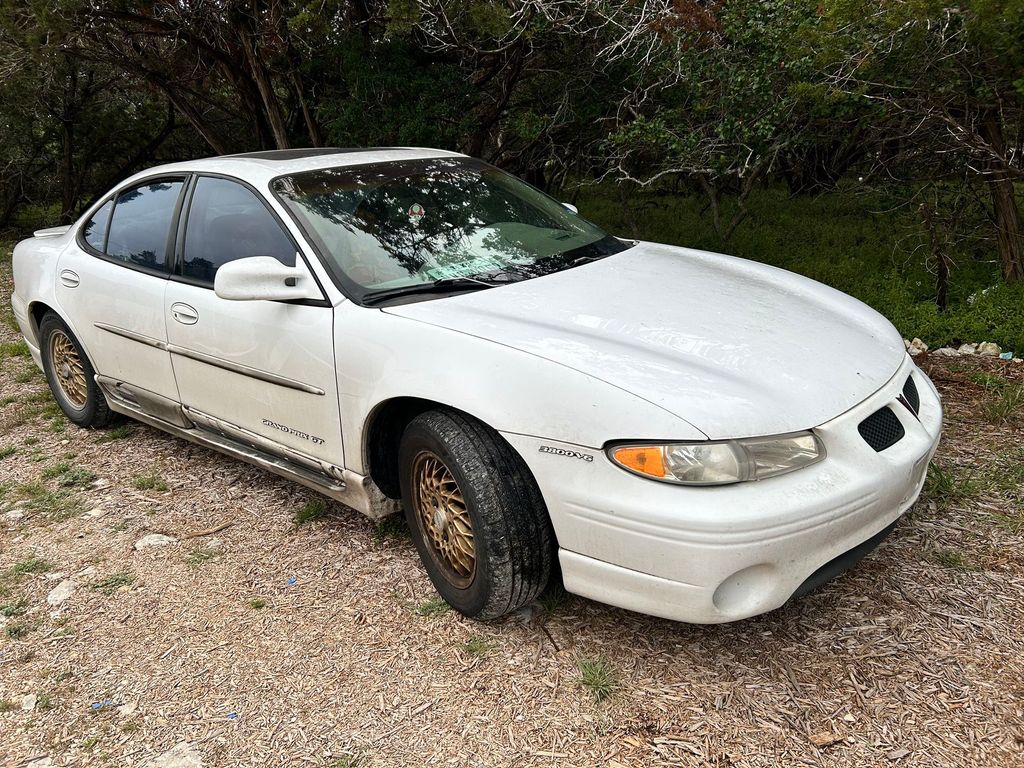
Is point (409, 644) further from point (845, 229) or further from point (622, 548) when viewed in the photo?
point (845, 229)

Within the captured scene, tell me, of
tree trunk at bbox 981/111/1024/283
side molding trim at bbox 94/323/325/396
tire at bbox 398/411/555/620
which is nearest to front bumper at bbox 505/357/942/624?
tire at bbox 398/411/555/620

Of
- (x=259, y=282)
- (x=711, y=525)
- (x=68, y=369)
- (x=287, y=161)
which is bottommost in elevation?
(x=68, y=369)

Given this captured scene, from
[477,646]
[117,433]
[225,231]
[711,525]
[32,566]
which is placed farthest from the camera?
[117,433]

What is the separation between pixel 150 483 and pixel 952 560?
3.66 metres

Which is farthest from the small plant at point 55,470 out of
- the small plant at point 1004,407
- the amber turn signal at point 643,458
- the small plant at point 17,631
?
the small plant at point 1004,407

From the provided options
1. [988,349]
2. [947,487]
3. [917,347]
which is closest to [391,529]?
[947,487]

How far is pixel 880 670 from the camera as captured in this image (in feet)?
8.56

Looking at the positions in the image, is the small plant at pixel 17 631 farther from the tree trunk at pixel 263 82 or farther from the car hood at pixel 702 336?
the tree trunk at pixel 263 82

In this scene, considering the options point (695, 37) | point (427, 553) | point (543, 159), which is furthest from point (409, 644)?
point (543, 159)

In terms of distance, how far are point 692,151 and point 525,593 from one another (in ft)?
15.7

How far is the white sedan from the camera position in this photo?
2.39m

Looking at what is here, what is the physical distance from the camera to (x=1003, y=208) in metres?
6.06

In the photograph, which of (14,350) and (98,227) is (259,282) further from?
(14,350)

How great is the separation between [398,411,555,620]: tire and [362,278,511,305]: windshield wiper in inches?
20.0
